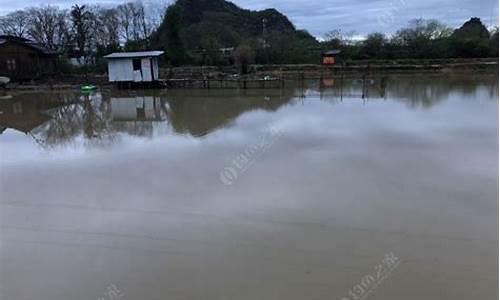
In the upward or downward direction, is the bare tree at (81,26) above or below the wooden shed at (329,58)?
above

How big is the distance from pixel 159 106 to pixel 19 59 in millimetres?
15985

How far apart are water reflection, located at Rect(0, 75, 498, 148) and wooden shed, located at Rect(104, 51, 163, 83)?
1.52 meters

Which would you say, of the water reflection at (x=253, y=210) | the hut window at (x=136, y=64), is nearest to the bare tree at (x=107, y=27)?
the hut window at (x=136, y=64)

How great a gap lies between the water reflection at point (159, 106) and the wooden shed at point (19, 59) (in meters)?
5.53

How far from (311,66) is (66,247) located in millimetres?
36759

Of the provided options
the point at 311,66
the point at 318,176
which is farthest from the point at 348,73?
the point at 318,176

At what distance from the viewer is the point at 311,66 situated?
41.5 meters

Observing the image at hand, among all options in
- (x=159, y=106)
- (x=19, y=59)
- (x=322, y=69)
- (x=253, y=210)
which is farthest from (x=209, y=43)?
(x=253, y=210)

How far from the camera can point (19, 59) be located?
32406mm

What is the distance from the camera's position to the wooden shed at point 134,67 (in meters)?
28.5

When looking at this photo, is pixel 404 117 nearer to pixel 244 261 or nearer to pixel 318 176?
pixel 318 176

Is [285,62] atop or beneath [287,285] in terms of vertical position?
atop

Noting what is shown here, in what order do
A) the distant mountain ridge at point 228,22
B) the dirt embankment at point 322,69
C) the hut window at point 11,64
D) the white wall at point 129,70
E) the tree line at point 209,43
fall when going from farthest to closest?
the distant mountain ridge at point 228,22 < the tree line at point 209,43 < the dirt embankment at point 322,69 < the hut window at point 11,64 < the white wall at point 129,70

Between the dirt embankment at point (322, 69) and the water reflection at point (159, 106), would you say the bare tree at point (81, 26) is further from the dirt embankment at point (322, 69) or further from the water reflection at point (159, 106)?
the water reflection at point (159, 106)
